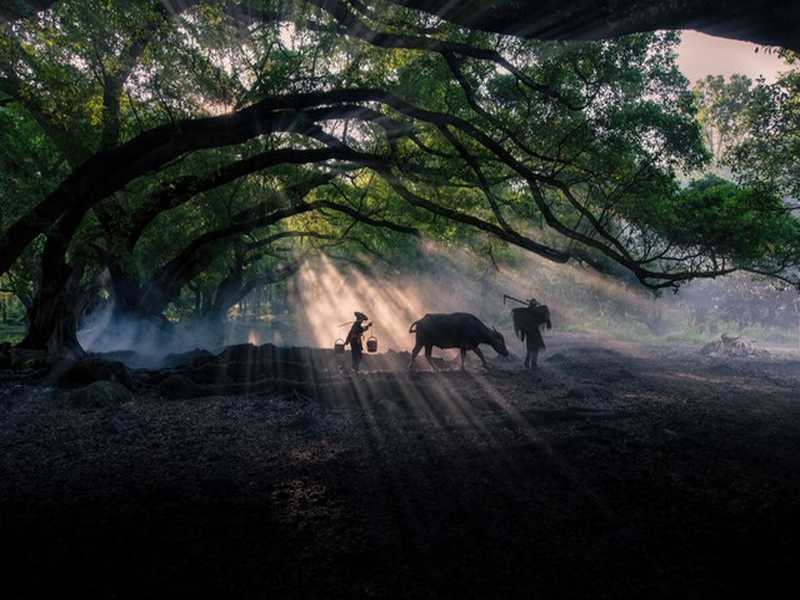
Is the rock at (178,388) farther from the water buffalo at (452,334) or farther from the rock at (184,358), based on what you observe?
the water buffalo at (452,334)

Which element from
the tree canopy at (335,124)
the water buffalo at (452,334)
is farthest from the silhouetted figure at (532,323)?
the tree canopy at (335,124)

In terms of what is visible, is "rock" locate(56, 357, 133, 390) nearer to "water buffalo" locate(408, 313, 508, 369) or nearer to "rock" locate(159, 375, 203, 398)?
"rock" locate(159, 375, 203, 398)

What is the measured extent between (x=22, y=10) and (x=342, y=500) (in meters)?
7.12

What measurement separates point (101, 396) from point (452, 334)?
346 inches

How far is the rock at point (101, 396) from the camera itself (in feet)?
27.4

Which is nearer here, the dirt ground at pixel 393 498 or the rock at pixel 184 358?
the dirt ground at pixel 393 498

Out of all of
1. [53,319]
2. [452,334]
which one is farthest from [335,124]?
[53,319]

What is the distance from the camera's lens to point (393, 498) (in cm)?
461

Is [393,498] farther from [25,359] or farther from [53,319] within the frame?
[53,319]

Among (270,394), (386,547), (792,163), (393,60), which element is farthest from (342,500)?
(792,163)

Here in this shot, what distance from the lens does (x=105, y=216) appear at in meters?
12.2

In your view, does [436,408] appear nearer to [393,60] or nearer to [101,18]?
[393,60]

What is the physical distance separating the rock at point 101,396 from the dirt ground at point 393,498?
0.61ft

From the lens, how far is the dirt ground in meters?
3.24
